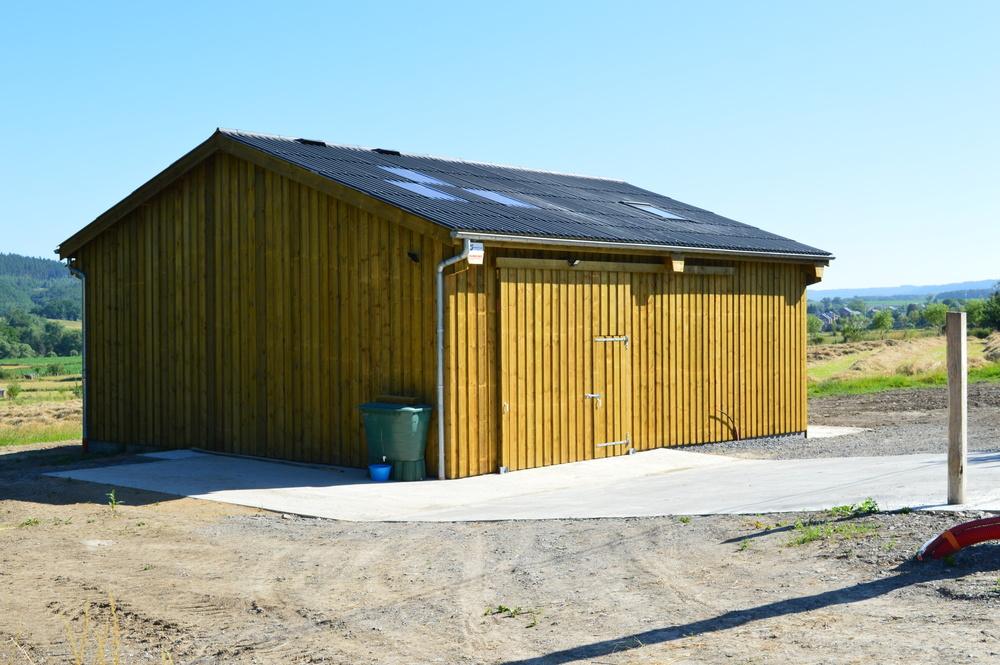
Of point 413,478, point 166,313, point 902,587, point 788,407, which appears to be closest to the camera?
point 902,587

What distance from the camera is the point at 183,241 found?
1617 cm

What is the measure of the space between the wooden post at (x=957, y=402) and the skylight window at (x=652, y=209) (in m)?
9.49

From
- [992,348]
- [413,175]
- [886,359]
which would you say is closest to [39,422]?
[413,175]

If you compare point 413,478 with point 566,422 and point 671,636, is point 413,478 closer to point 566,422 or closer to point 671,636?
point 566,422

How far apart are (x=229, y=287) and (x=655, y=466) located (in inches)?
254

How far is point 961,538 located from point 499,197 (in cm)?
971

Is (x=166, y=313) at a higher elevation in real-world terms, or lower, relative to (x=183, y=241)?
lower

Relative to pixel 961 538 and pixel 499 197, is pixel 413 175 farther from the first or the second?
pixel 961 538

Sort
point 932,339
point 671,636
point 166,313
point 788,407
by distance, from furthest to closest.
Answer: point 932,339
point 788,407
point 166,313
point 671,636

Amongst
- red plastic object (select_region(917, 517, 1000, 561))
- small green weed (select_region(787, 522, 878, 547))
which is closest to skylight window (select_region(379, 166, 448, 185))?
small green weed (select_region(787, 522, 878, 547))

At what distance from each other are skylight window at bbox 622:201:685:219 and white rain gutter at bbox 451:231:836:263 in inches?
77.3

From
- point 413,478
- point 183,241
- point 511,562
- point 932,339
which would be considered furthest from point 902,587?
point 932,339

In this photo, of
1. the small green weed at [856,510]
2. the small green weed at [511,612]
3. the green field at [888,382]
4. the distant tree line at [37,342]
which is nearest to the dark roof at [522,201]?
the small green weed at [856,510]

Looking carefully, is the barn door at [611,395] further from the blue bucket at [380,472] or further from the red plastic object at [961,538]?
the red plastic object at [961,538]
